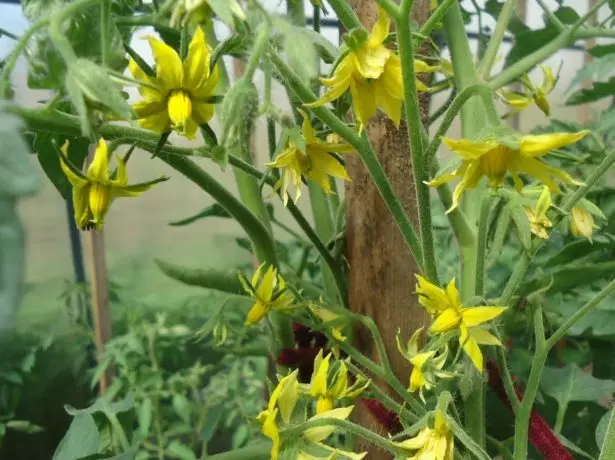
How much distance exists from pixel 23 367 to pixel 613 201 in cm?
87

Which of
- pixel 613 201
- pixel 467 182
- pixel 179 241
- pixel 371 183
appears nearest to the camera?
pixel 467 182

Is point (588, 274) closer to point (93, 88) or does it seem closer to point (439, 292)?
point (439, 292)

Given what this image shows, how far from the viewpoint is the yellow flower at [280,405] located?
0.30 metres

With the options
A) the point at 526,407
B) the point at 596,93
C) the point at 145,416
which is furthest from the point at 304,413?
the point at 145,416

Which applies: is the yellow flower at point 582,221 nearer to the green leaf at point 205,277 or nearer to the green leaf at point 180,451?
the green leaf at point 205,277

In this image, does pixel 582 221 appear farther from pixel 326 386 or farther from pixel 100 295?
pixel 100 295

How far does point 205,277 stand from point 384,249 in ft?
0.44

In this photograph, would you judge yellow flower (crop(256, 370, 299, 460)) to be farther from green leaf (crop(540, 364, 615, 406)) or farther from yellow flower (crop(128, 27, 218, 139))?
green leaf (crop(540, 364, 615, 406))

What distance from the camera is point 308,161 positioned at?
341mm

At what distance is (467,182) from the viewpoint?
29 cm

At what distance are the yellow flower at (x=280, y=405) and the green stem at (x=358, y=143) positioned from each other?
90mm

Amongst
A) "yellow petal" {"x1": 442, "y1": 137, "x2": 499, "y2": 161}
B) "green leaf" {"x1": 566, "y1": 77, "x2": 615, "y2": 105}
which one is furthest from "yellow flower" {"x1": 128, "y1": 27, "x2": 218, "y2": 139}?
"green leaf" {"x1": 566, "y1": 77, "x2": 615, "y2": 105}

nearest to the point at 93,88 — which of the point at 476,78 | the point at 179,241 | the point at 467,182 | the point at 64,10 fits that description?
the point at 64,10

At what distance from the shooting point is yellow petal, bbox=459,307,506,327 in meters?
0.31
